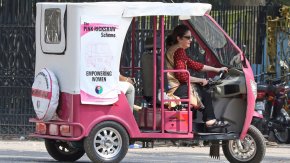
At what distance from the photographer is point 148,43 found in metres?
12.8

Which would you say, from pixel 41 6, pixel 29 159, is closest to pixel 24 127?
pixel 29 159

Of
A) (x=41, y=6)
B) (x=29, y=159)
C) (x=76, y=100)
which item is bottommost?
(x=29, y=159)

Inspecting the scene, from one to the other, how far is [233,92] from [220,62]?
0.60 meters

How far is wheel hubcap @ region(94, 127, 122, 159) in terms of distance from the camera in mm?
12234

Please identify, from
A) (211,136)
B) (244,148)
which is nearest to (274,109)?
(244,148)

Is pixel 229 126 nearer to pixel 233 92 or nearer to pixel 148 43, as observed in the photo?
pixel 233 92

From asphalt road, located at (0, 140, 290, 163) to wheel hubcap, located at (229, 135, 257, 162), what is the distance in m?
0.99

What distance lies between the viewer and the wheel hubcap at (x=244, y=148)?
1308 cm

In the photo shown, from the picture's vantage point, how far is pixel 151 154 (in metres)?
15.4

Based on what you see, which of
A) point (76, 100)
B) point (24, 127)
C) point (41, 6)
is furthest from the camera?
point (24, 127)

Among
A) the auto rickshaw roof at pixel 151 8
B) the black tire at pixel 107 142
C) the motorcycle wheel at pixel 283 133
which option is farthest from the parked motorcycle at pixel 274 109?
the black tire at pixel 107 142

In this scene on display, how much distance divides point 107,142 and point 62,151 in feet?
4.11

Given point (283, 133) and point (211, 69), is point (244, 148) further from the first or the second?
point (283, 133)

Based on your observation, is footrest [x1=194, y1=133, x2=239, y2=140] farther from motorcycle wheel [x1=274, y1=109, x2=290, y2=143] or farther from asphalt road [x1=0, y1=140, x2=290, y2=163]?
motorcycle wheel [x1=274, y1=109, x2=290, y2=143]
